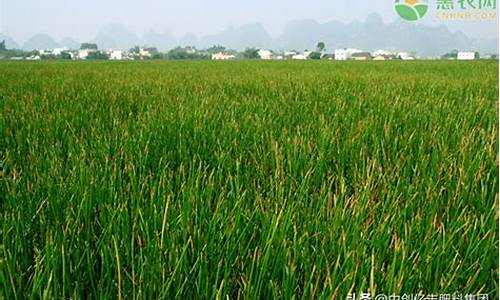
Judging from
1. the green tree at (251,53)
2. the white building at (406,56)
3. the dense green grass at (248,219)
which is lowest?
the dense green grass at (248,219)

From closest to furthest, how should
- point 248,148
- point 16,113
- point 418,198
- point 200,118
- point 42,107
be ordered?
point 418,198 → point 248,148 → point 200,118 → point 16,113 → point 42,107

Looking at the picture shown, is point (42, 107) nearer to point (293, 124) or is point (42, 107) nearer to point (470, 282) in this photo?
point (293, 124)

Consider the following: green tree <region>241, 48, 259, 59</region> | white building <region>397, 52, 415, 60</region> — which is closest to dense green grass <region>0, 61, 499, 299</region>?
white building <region>397, 52, 415, 60</region>

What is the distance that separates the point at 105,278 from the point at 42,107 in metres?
2.41

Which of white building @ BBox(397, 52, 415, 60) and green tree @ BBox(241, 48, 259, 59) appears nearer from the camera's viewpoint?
white building @ BBox(397, 52, 415, 60)

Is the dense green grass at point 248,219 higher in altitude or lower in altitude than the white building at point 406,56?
lower

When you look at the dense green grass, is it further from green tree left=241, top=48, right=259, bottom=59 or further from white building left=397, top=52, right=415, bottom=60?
green tree left=241, top=48, right=259, bottom=59

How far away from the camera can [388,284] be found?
29.5 inches

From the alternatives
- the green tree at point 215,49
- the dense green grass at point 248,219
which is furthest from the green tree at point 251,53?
the dense green grass at point 248,219

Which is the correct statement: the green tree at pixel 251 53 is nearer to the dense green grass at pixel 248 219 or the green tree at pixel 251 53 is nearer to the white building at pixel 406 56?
the white building at pixel 406 56

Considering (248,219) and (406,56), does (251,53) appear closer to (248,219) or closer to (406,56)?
(406,56)

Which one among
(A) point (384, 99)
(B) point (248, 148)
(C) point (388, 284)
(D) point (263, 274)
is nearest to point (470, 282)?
(C) point (388, 284)

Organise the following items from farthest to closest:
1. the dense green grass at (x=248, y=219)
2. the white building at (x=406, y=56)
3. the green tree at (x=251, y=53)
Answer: the green tree at (x=251, y=53)
the white building at (x=406, y=56)
the dense green grass at (x=248, y=219)

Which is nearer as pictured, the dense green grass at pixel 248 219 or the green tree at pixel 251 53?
the dense green grass at pixel 248 219
